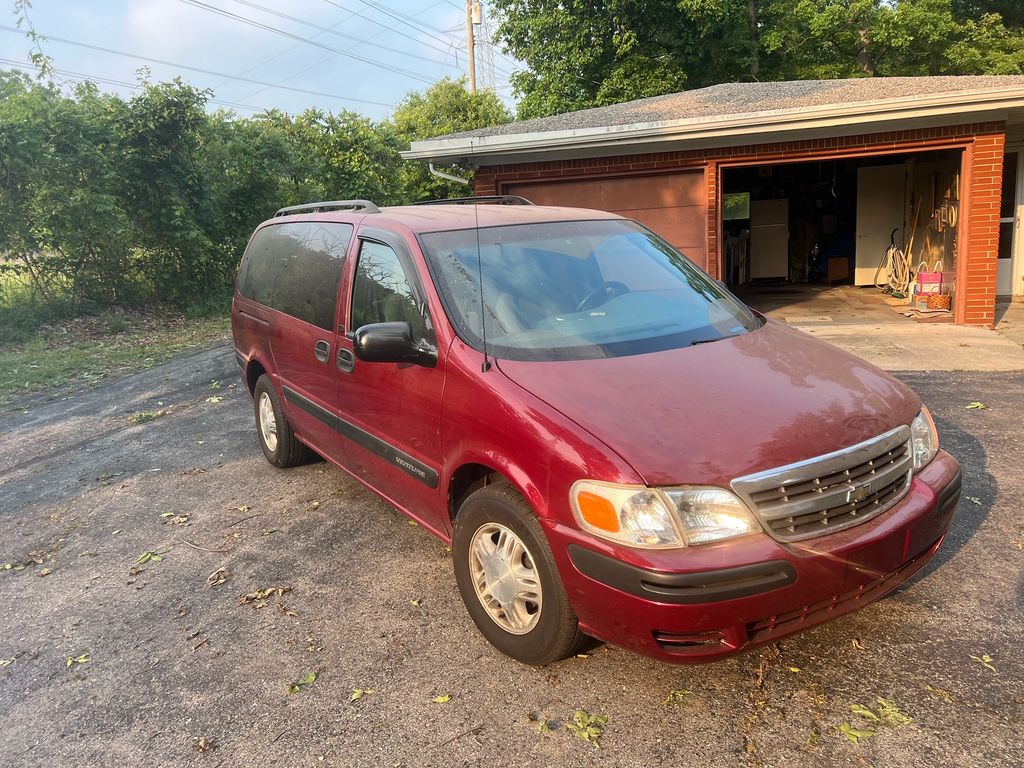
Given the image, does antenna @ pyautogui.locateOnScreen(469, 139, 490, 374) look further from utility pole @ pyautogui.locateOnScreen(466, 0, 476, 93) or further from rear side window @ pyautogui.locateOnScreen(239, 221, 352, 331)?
utility pole @ pyautogui.locateOnScreen(466, 0, 476, 93)

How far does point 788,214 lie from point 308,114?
11610mm

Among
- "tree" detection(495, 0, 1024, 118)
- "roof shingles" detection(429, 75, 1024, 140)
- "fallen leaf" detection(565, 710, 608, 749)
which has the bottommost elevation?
"fallen leaf" detection(565, 710, 608, 749)

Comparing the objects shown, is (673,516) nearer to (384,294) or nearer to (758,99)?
(384,294)

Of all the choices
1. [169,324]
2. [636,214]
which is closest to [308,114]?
[169,324]

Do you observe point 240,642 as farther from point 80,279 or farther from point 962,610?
point 80,279

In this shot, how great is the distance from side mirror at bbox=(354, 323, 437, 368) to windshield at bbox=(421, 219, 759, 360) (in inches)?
7.9

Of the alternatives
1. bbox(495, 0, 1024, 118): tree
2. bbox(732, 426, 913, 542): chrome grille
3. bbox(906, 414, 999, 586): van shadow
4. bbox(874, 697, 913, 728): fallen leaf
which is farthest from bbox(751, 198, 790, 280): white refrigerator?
bbox(874, 697, 913, 728): fallen leaf

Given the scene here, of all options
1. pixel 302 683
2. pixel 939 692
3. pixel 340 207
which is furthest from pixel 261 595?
pixel 939 692

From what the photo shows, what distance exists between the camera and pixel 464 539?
303 centimetres

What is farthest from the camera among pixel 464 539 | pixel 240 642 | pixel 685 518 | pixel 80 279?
pixel 80 279

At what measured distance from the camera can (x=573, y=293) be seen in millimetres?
3543

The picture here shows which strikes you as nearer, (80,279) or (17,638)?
(17,638)

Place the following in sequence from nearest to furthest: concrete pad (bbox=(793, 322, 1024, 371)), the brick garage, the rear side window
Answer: the rear side window, concrete pad (bbox=(793, 322, 1024, 371)), the brick garage

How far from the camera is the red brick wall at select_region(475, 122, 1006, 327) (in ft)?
31.2
